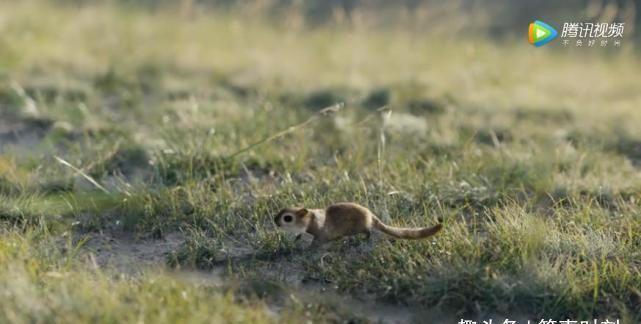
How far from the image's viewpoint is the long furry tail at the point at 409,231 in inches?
131

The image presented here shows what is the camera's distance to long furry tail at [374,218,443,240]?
3328 mm

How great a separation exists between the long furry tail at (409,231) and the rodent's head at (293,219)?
1.15 ft

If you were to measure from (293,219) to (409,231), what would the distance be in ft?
1.71

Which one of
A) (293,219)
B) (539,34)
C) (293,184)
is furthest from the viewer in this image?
(539,34)

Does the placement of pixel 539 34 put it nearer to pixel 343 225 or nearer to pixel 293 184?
pixel 293 184

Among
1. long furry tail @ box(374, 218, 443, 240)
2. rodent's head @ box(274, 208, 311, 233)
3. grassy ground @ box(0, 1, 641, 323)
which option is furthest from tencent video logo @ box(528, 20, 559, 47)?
rodent's head @ box(274, 208, 311, 233)

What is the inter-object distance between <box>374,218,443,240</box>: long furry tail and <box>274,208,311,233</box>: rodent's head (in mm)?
351

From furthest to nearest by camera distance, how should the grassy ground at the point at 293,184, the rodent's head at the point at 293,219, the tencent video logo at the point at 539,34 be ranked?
the tencent video logo at the point at 539,34
the rodent's head at the point at 293,219
the grassy ground at the point at 293,184

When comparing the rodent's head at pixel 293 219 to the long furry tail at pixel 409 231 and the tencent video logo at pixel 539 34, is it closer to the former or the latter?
the long furry tail at pixel 409 231

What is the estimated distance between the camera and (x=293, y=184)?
4148 millimetres

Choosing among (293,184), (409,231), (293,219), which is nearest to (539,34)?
(293,184)

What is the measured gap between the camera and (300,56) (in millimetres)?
7816

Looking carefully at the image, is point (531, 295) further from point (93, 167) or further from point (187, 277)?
point (93, 167)

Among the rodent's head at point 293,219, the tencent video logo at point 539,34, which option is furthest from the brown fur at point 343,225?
the tencent video logo at point 539,34
